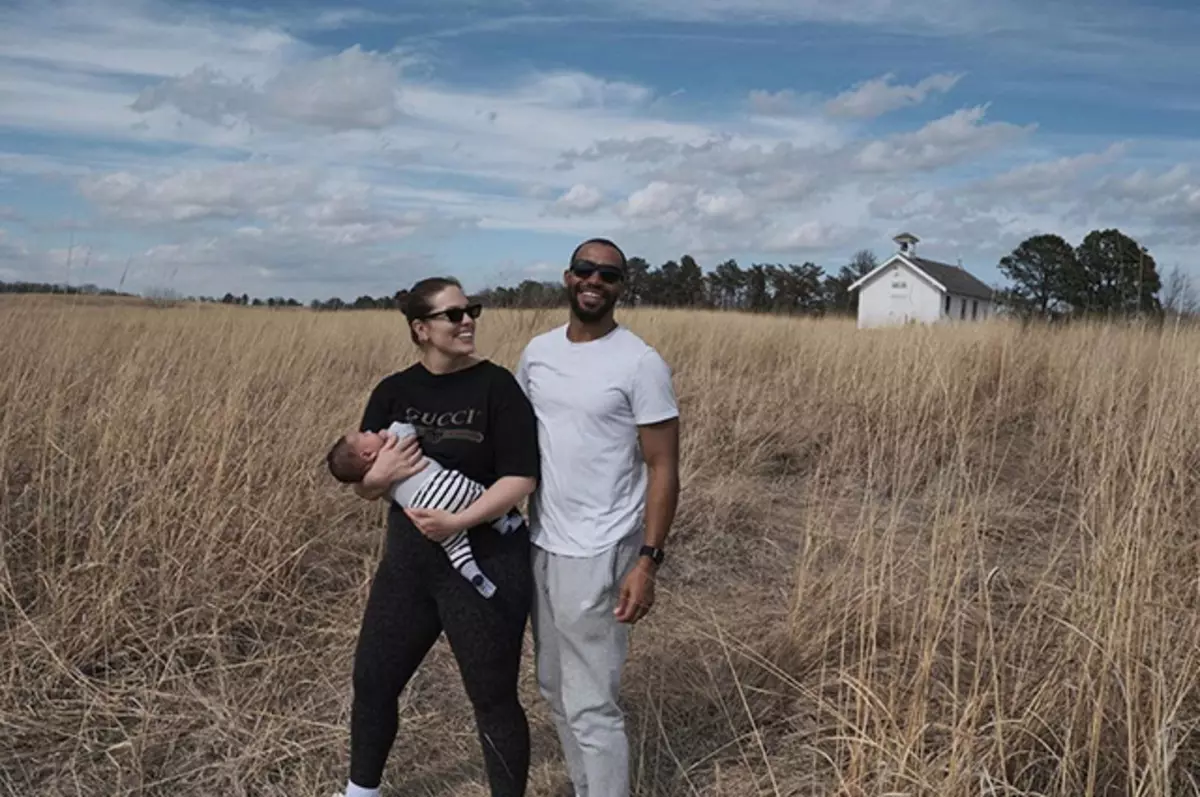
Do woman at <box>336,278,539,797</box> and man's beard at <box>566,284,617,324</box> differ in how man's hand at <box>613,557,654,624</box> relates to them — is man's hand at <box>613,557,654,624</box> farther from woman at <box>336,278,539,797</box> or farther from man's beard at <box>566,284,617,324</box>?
man's beard at <box>566,284,617,324</box>

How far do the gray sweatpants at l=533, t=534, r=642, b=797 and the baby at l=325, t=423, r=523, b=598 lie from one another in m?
0.19

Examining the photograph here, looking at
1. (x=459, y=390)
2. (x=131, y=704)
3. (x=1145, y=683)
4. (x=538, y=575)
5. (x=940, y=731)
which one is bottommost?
(x=131, y=704)

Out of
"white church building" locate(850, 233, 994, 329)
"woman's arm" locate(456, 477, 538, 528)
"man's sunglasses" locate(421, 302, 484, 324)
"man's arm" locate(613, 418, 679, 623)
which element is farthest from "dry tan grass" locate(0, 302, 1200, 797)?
"white church building" locate(850, 233, 994, 329)

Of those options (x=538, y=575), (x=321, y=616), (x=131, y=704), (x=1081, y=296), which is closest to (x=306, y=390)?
(x=321, y=616)

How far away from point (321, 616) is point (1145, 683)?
2.76m

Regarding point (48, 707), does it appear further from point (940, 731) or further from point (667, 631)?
point (940, 731)

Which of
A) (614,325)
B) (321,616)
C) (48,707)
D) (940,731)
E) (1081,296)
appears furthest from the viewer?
(1081,296)

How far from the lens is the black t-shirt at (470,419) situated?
220 cm

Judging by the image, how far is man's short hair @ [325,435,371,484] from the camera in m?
2.19

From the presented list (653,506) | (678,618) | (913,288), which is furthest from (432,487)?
(913,288)

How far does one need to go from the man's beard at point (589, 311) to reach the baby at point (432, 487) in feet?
1.54

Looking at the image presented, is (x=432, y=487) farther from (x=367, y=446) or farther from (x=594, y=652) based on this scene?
(x=594, y=652)

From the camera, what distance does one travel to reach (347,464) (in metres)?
2.20

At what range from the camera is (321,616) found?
3.62 m
